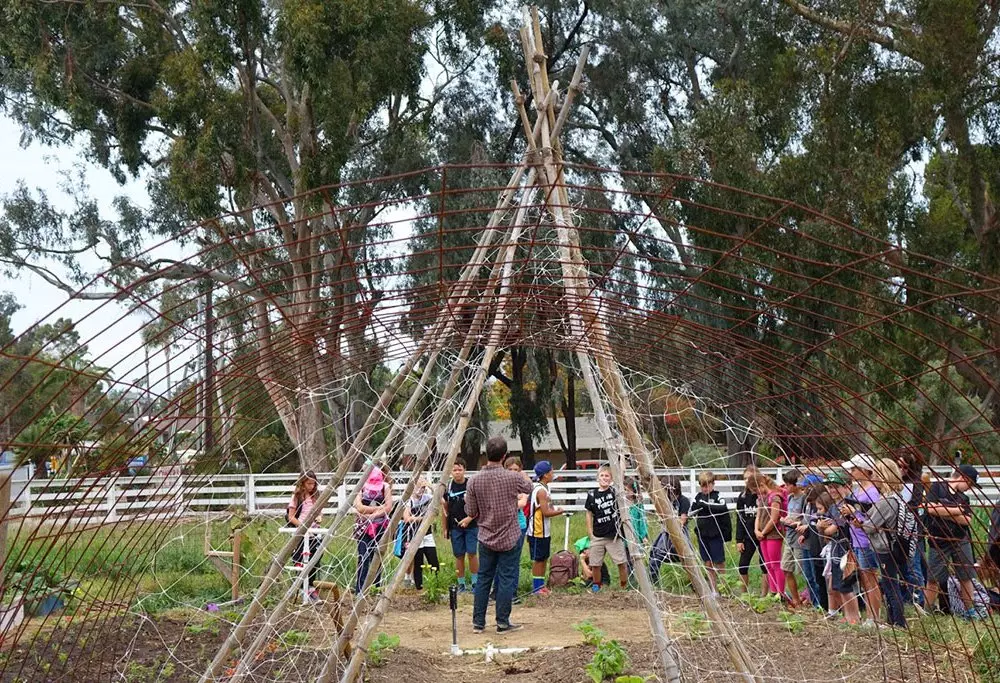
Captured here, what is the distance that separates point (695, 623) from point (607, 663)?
1468 millimetres

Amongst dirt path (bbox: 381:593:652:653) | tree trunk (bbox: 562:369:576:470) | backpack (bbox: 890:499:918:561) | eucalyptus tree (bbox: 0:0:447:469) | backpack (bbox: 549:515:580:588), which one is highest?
eucalyptus tree (bbox: 0:0:447:469)

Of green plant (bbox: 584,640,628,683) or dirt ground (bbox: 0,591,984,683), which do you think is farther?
dirt ground (bbox: 0,591,984,683)

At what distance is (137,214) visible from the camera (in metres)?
23.6

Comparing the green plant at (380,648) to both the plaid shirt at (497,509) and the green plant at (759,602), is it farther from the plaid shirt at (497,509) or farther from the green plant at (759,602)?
the green plant at (759,602)

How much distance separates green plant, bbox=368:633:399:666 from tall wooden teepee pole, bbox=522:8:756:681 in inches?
81.0

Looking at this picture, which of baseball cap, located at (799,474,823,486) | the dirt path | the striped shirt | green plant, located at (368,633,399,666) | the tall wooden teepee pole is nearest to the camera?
the tall wooden teepee pole

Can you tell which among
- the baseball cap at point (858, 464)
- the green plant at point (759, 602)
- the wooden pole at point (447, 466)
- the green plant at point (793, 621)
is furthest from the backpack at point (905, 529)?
the wooden pole at point (447, 466)

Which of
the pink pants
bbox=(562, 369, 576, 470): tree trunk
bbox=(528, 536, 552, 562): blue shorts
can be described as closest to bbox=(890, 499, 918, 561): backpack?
the pink pants

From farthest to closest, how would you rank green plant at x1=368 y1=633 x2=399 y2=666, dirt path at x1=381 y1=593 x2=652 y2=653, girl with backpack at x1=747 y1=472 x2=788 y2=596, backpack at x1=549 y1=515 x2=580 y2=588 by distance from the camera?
1. backpack at x1=549 y1=515 x2=580 y2=588
2. girl with backpack at x1=747 y1=472 x2=788 y2=596
3. dirt path at x1=381 y1=593 x2=652 y2=653
4. green plant at x1=368 y1=633 x2=399 y2=666

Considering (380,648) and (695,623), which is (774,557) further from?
(380,648)

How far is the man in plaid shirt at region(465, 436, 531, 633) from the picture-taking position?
705 cm

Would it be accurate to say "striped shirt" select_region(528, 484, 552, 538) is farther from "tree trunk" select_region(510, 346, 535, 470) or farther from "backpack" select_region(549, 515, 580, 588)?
"tree trunk" select_region(510, 346, 535, 470)

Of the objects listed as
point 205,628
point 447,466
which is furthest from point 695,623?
point 205,628

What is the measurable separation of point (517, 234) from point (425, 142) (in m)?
16.9
